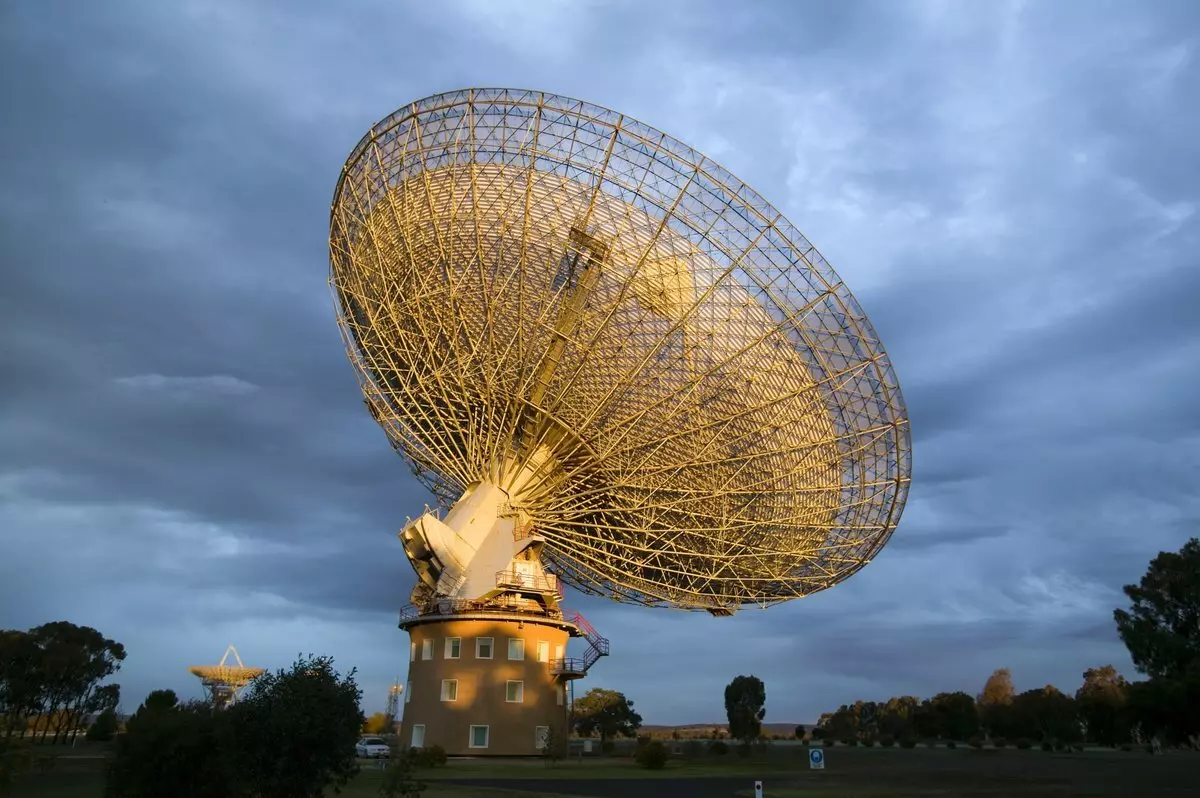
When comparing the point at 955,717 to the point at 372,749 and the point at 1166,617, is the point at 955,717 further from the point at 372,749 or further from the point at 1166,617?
the point at 372,749

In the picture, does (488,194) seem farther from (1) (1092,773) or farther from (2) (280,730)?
(1) (1092,773)

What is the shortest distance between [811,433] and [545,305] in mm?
11293

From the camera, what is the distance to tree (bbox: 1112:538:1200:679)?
185 feet

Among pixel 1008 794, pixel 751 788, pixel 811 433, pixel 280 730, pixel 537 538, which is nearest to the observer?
pixel 280 730

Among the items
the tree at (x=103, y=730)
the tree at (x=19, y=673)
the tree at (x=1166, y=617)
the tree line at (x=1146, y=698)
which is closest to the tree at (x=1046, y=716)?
the tree line at (x=1146, y=698)

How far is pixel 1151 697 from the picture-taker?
50656 mm

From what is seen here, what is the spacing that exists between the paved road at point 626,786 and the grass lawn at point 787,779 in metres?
0.03

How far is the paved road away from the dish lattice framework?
34.4 ft

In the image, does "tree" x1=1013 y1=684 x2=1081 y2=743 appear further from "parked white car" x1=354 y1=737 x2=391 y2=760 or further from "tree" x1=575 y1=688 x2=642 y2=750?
"parked white car" x1=354 y1=737 x2=391 y2=760

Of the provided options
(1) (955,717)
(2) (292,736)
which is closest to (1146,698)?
(1) (955,717)

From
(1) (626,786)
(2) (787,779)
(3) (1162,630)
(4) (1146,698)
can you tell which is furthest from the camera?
(3) (1162,630)

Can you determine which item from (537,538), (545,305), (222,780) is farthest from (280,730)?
(537,538)

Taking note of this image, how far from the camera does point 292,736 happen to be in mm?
13188

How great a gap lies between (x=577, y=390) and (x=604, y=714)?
4784cm
